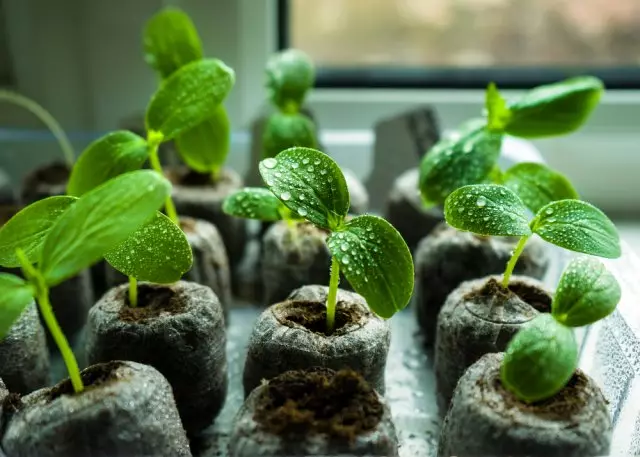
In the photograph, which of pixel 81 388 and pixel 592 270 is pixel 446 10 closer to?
pixel 592 270

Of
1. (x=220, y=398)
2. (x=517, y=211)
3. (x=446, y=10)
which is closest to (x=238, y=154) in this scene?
(x=446, y=10)

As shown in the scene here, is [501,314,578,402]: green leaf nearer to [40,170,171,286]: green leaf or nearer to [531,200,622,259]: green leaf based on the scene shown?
[531,200,622,259]: green leaf

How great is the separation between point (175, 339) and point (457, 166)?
333 mm

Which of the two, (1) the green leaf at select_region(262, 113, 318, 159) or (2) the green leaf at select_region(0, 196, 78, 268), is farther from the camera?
(1) the green leaf at select_region(262, 113, 318, 159)

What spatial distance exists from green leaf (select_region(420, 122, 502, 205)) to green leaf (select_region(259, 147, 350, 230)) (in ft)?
0.65

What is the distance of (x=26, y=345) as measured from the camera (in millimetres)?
742

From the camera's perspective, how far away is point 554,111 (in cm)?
84

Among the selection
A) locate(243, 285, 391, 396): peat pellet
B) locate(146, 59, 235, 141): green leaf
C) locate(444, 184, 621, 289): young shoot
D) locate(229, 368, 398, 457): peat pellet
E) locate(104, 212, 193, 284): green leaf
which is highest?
locate(146, 59, 235, 141): green leaf

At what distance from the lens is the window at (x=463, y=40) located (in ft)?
4.15

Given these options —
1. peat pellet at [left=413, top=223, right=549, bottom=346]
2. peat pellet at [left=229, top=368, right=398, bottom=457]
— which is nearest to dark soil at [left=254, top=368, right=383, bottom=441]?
peat pellet at [left=229, top=368, right=398, bottom=457]

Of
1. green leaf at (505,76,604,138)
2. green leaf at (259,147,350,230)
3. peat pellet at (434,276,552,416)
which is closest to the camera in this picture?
green leaf at (259,147,350,230)

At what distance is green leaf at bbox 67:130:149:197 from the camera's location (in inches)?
27.6

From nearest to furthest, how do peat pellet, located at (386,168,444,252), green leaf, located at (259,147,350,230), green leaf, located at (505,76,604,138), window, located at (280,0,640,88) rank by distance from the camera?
green leaf, located at (259,147,350,230) → green leaf, located at (505,76,604,138) → peat pellet, located at (386,168,444,252) → window, located at (280,0,640,88)

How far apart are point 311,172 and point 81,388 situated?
244mm
